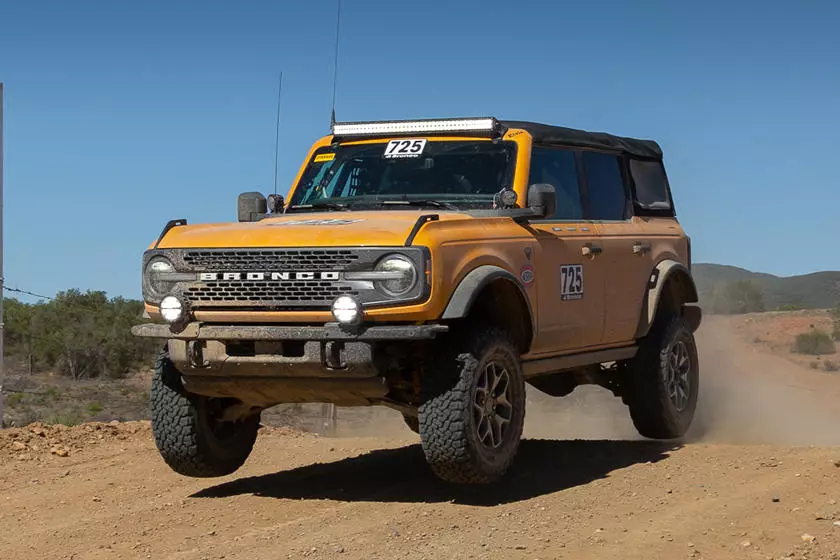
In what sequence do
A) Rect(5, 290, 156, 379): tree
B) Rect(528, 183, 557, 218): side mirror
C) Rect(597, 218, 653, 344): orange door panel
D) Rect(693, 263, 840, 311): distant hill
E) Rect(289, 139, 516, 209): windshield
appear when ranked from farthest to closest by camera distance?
1. Rect(693, 263, 840, 311): distant hill
2. Rect(5, 290, 156, 379): tree
3. Rect(597, 218, 653, 344): orange door panel
4. Rect(289, 139, 516, 209): windshield
5. Rect(528, 183, 557, 218): side mirror

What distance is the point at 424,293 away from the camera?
746 centimetres

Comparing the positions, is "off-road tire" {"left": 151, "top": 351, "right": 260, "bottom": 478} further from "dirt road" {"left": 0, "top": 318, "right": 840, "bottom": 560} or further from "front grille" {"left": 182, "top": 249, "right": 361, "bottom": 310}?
"front grille" {"left": 182, "top": 249, "right": 361, "bottom": 310}

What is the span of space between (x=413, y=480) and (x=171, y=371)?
1.78m

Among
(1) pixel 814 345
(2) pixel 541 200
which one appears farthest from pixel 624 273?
(1) pixel 814 345

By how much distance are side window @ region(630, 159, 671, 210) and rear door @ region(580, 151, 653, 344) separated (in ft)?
0.71

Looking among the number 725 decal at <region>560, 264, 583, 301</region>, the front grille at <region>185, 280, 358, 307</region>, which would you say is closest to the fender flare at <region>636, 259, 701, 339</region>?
the number 725 decal at <region>560, 264, 583, 301</region>

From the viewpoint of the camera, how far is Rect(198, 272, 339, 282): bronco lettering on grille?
761cm

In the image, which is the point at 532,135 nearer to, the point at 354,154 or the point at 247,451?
the point at 354,154

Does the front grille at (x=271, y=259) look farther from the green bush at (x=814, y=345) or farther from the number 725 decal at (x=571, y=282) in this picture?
the green bush at (x=814, y=345)

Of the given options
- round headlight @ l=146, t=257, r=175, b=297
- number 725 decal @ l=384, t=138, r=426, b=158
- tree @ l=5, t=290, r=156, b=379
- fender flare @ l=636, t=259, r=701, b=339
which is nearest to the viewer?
round headlight @ l=146, t=257, r=175, b=297

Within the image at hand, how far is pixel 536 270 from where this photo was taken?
867 centimetres

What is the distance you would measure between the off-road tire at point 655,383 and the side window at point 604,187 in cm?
99

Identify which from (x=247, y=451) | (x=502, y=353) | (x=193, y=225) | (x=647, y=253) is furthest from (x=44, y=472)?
(x=647, y=253)

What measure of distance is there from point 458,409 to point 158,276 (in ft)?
6.69
